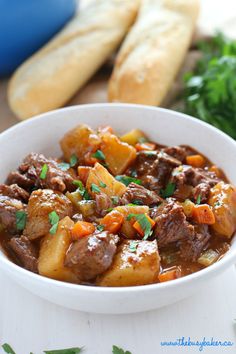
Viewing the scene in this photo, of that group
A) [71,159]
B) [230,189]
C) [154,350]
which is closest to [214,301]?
[154,350]

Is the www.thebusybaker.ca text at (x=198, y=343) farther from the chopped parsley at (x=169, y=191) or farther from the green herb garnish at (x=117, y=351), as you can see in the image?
the chopped parsley at (x=169, y=191)

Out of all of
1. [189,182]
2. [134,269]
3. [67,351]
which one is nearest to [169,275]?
[134,269]

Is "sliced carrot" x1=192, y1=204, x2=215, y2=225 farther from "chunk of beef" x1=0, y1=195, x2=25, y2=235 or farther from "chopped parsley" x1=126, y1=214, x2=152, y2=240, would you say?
"chunk of beef" x1=0, y1=195, x2=25, y2=235

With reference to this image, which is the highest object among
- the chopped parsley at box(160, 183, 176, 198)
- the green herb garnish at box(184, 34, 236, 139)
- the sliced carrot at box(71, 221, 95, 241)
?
the sliced carrot at box(71, 221, 95, 241)

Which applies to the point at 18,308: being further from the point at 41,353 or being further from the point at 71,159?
the point at 71,159

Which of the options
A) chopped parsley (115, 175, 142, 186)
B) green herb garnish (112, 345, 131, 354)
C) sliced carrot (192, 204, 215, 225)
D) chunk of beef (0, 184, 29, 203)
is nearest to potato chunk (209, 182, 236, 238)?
sliced carrot (192, 204, 215, 225)

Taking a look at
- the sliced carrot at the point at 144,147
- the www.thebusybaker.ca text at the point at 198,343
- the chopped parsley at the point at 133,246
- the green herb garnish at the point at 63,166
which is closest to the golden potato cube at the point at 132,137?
the sliced carrot at the point at 144,147
